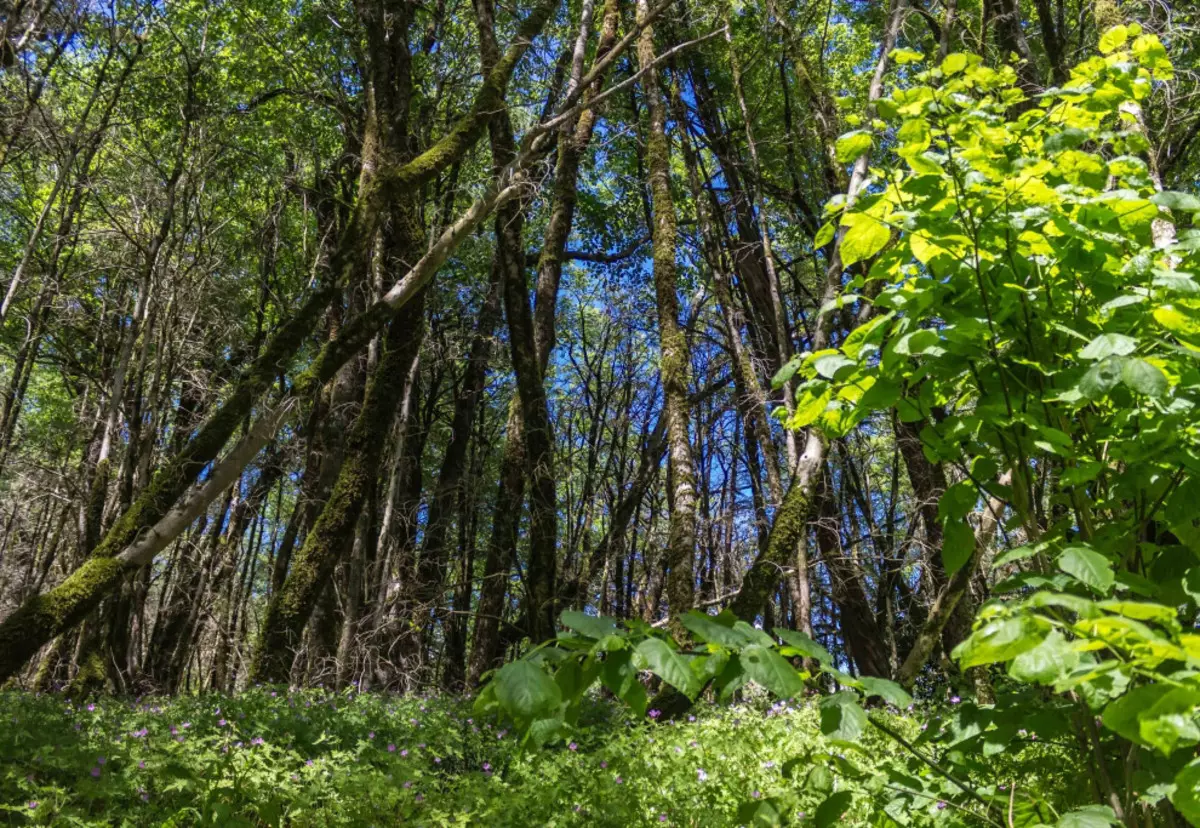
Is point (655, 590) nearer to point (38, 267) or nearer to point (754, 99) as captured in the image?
point (754, 99)

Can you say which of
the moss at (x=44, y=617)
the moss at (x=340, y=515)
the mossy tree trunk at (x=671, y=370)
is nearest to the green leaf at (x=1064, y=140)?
the mossy tree trunk at (x=671, y=370)

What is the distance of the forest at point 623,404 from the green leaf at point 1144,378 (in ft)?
0.03

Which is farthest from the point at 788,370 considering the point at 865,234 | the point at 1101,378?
the point at 1101,378

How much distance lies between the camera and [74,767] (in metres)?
3.41

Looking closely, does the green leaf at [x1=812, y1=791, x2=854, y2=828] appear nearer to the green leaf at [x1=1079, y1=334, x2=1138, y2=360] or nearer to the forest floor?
the forest floor

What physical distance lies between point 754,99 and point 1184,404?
1176 cm

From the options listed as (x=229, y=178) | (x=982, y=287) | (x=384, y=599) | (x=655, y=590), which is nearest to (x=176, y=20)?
(x=229, y=178)

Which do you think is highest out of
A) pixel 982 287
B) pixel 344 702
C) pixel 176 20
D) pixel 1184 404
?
pixel 176 20

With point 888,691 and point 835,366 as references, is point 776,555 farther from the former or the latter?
point 888,691

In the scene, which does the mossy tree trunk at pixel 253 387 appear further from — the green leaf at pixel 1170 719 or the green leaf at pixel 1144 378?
the green leaf at pixel 1170 719

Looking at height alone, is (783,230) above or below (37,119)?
above

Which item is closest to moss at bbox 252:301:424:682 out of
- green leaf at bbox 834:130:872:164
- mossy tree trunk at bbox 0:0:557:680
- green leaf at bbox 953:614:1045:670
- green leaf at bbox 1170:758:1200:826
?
mossy tree trunk at bbox 0:0:557:680

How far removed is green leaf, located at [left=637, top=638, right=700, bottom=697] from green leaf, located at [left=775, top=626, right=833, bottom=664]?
28cm

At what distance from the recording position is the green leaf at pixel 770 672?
110cm
